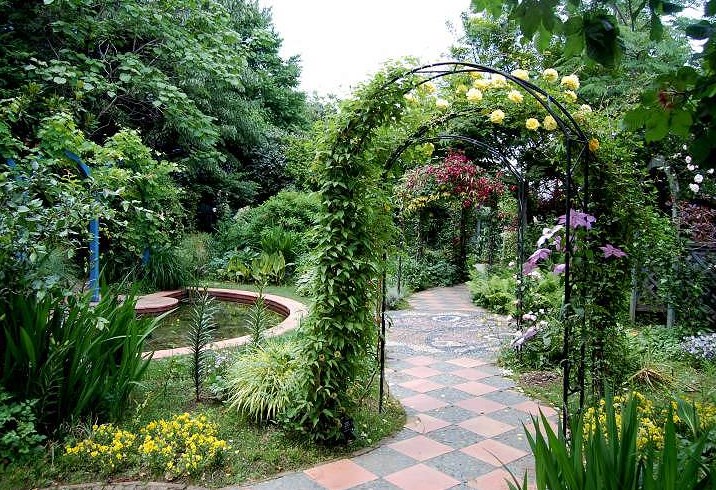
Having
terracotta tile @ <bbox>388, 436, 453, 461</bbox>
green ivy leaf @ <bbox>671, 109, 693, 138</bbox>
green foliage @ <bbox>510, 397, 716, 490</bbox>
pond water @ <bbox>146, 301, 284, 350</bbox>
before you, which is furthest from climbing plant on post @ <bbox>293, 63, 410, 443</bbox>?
pond water @ <bbox>146, 301, 284, 350</bbox>

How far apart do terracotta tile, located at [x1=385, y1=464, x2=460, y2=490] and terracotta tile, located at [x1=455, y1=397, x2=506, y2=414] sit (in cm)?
110

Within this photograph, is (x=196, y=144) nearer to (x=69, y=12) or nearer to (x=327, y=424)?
(x=69, y=12)

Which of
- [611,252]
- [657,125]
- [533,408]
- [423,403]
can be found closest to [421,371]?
[423,403]

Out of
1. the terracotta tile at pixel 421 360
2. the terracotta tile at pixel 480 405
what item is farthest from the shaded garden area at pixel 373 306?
the terracotta tile at pixel 421 360

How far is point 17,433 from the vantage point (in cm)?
273

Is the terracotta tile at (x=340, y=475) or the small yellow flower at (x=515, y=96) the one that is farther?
the small yellow flower at (x=515, y=96)

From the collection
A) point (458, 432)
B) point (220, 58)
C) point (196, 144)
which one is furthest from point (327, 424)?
point (196, 144)

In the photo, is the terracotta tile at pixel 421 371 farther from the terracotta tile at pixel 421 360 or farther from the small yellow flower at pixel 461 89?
the small yellow flower at pixel 461 89

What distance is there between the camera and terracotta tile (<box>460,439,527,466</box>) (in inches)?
121

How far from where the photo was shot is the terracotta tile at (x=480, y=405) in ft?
12.9

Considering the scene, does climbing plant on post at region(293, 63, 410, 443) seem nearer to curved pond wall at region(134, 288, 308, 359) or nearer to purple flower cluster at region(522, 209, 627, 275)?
purple flower cluster at region(522, 209, 627, 275)

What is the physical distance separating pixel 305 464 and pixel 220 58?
22.3 ft

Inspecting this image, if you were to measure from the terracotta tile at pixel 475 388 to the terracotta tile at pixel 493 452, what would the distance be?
3.34 feet

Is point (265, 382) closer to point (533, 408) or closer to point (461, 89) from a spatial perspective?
point (533, 408)
